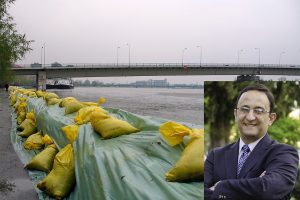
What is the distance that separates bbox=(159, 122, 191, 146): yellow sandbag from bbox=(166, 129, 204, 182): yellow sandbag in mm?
134

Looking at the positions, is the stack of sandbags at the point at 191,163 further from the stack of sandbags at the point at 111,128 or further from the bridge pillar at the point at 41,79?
the bridge pillar at the point at 41,79

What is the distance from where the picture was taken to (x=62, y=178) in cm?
424

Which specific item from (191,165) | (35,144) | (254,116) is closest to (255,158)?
(254,116)

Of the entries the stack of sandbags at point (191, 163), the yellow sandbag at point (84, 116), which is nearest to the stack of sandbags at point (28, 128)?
the yellow sandbag at point (84, 116)

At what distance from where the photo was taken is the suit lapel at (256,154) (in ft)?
4.38

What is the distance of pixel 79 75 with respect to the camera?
47.4 meters

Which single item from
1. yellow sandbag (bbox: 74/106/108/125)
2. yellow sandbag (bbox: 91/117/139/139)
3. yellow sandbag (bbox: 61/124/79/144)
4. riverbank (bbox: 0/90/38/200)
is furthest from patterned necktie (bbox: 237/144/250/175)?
yellow sandbag (bbox: 74/106/108/125)

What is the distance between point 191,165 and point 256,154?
131 centimetres

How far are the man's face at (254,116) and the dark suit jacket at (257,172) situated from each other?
4 cm

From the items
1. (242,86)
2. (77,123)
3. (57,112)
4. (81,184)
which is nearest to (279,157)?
(242,86)

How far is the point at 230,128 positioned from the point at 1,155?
658 cm

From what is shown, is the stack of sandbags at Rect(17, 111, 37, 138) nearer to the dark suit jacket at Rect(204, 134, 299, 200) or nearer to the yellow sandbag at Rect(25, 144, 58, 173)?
the yellow sandbag at Rect(25, 144, 58, 173)

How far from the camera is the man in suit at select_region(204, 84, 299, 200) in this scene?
4.26 feet

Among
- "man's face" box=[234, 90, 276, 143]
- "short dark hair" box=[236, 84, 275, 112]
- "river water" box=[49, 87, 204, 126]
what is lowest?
"river water" box=[49, 87, 204, 126]
